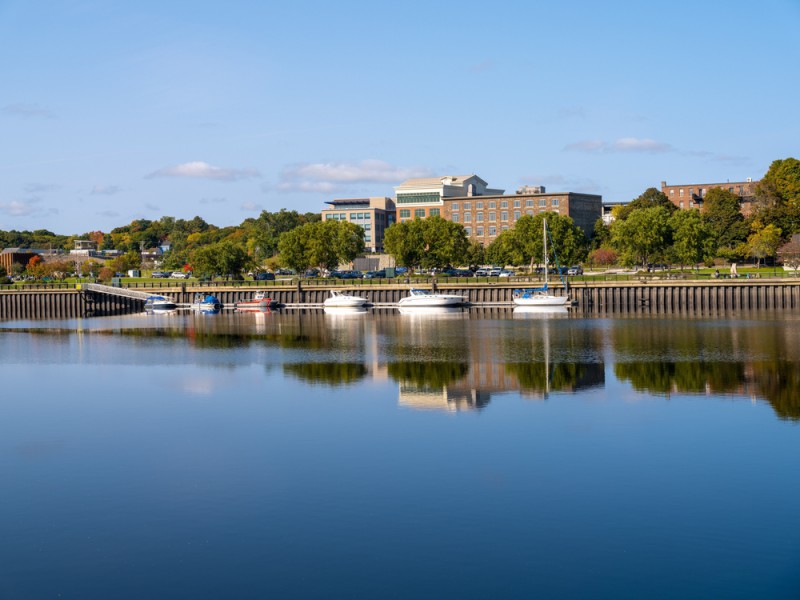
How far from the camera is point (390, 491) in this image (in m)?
27.8

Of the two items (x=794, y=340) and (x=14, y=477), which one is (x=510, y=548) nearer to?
(x=14, y=477)

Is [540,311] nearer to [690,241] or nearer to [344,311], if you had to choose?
[344,311]

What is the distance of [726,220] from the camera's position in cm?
16462

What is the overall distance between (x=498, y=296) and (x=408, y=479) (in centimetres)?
9735

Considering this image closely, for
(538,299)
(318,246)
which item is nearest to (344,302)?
(538,299)

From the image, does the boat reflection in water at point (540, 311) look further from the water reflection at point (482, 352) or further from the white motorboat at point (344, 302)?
the white motorboat at point (344, 302)

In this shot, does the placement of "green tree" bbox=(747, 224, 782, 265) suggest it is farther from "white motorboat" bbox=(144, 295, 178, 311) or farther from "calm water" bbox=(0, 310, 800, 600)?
"calm water" bbox=(0, 310, 800, 600)

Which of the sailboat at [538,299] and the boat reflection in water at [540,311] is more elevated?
the sailboat at [538,299]

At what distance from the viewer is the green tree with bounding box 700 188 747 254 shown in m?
162

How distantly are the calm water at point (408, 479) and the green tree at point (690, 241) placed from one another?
77.5 meters

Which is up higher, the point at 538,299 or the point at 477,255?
the point at 477,255

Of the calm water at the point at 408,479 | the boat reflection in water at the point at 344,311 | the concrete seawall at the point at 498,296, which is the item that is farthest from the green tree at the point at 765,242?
the calm water at the point at 408,479

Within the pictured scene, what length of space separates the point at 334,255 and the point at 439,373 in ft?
357

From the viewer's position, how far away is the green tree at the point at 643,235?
135 metres
